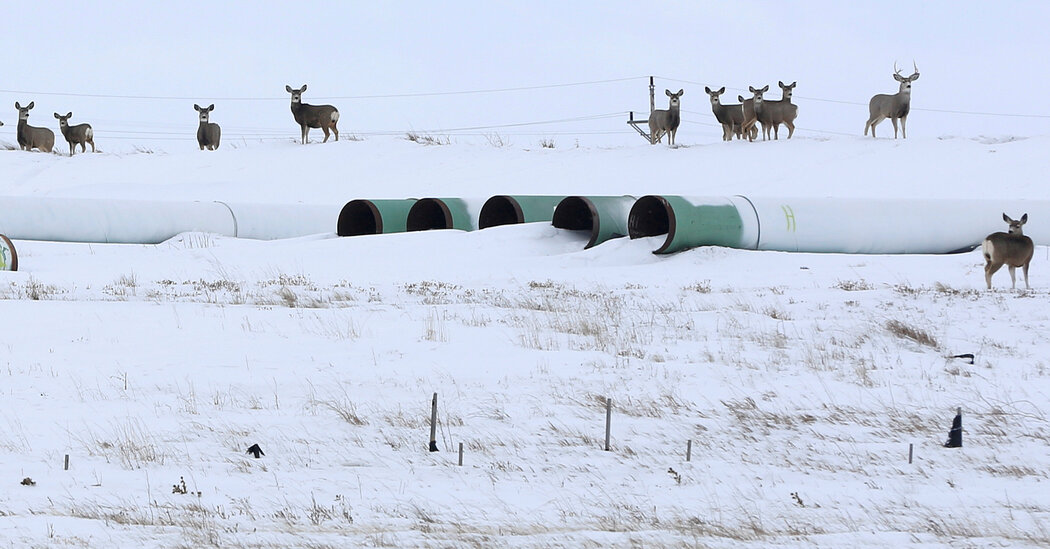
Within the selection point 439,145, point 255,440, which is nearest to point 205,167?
point 439,145

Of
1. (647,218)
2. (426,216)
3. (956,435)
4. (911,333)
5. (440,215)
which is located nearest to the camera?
(956,435)

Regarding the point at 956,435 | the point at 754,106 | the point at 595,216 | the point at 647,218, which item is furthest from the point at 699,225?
the point at 754,106

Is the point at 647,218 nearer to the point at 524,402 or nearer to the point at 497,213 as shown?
the point at 497,213

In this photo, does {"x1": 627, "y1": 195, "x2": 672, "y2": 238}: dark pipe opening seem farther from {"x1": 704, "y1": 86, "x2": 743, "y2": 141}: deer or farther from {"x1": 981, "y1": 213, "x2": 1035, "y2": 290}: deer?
{"x1": 704, "y1": 86, "x2": 743, "y2": 141}: deer

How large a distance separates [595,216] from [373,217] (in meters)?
5.86

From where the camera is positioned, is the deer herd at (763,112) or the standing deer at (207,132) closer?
→ the deer herd at (763,112)

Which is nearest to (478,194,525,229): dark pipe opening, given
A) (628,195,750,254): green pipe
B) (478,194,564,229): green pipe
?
(478,194,564,229): green pipe

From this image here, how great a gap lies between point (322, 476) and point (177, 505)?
0.92m

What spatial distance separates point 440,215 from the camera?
22.5 m

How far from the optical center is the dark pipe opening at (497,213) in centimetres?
2150

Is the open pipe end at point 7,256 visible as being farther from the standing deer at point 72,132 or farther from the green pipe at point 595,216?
the standing deer at point 72,132

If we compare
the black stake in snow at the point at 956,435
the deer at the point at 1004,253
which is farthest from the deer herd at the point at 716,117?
the black stake in snow at the point at 956,435

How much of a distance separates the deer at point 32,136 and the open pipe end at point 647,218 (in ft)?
73.6

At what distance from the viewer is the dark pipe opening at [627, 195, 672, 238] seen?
18.7 m
